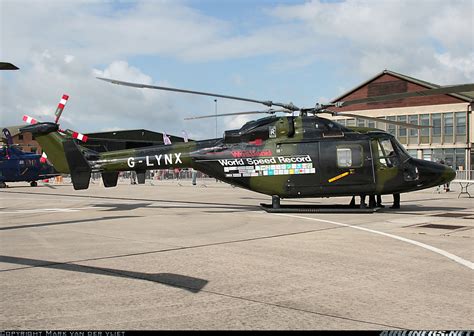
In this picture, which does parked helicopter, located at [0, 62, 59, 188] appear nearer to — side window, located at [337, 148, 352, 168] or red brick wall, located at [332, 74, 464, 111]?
side window, located at [337, 148, 352, 168]

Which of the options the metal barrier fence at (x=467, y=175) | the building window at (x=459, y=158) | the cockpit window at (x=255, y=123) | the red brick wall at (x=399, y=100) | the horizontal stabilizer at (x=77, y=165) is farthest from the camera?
the red brick wall at (x=399, y=100)

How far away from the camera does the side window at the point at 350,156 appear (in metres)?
15.7

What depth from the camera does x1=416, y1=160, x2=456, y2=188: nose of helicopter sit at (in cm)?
1582

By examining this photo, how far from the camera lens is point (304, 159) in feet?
52.4

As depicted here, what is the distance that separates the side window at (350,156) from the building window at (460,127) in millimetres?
41011

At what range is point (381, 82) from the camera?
55.7 metres

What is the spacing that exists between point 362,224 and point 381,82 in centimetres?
4650

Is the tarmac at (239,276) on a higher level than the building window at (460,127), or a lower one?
lower

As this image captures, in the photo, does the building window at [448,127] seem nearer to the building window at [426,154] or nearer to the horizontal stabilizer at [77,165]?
the building window at [426,154]

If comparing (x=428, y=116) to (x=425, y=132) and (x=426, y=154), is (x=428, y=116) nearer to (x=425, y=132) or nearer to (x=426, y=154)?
(x=425, y=132)

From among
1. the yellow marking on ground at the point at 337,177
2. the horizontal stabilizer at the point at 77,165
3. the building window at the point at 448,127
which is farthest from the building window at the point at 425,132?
the horizontal stabilizer at the point at 77,165

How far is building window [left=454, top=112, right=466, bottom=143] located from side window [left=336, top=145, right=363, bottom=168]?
41.0m

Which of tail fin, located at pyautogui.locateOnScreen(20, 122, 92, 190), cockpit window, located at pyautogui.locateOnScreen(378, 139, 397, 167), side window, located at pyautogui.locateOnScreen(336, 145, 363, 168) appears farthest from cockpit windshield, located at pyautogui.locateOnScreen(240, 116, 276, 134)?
tail fin, located at pyautogui.locateOnScreen(20, 122, 92, 190)

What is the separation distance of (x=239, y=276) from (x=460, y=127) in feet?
168
